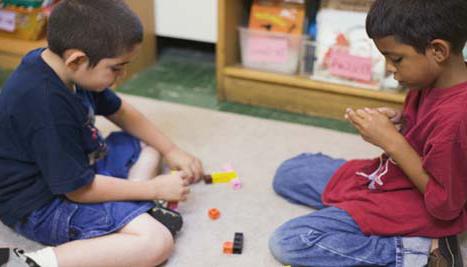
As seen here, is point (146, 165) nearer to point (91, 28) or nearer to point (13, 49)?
point (91, 28)

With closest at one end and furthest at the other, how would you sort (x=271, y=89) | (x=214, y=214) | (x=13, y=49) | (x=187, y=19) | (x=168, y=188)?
(x=168, y=188) → (x=214, y=214) → (x=271, y=89) → (x=13, y=49) → (x=187, y=19)

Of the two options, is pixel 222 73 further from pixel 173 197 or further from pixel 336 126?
pixel 173 197

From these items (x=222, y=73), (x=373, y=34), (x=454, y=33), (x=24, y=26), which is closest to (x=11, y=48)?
(x=24, y=26)

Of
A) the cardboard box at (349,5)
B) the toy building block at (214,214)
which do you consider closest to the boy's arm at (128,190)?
the toy building block at (214,214)

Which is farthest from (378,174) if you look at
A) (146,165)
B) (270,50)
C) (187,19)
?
(187,19)

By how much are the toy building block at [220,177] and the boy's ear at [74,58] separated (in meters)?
0.52

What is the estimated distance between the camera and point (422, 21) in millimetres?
979

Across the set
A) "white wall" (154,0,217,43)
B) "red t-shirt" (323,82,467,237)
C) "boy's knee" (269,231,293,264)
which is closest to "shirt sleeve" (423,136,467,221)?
"red t-shirt" (323,82,467,237)

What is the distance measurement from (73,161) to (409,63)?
650 millimetres

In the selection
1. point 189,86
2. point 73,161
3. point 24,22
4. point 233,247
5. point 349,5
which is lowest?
point 233,247

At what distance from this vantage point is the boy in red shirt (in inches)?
38.8

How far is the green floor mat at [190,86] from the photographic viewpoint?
1.86m

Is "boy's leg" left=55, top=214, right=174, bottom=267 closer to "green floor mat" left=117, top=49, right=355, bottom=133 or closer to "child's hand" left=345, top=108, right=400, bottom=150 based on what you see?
"child's hand" left=345, top=108, right=400, bottom=150

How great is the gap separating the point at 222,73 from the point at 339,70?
0.39 m
